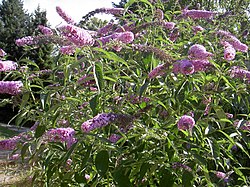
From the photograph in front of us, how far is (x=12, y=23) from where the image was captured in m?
19.7

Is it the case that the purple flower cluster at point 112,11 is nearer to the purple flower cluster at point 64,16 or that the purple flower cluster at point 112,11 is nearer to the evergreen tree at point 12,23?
the purple flower cluster at point 64,16

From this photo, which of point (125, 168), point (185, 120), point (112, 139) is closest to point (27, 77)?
point (112, 139)

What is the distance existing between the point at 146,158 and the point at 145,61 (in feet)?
1.46

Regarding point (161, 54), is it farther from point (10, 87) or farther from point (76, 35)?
Result: point (10, 87)

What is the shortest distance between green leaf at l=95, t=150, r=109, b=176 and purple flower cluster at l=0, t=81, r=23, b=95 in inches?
21.1

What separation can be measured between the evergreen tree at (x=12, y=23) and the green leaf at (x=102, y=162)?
55.0 feet

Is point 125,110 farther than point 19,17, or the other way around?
point 19,17

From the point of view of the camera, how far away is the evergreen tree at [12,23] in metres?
18.3

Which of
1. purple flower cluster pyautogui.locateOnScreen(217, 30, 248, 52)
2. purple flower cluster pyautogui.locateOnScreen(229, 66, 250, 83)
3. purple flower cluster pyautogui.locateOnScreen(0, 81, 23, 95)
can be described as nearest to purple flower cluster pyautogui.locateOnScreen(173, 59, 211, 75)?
purple flower cluster pyautogui.locateOnScreen(229, 66, 250, 83)

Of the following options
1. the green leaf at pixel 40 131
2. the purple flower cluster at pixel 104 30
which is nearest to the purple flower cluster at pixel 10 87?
the green leaf at pixel 40 131

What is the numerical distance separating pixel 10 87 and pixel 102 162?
58 centimetres

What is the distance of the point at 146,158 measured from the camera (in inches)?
64.4

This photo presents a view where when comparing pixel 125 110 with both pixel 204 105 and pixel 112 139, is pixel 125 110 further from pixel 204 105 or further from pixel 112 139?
pixel 204 105

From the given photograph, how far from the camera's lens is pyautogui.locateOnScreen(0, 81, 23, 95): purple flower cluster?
5.65 feet
